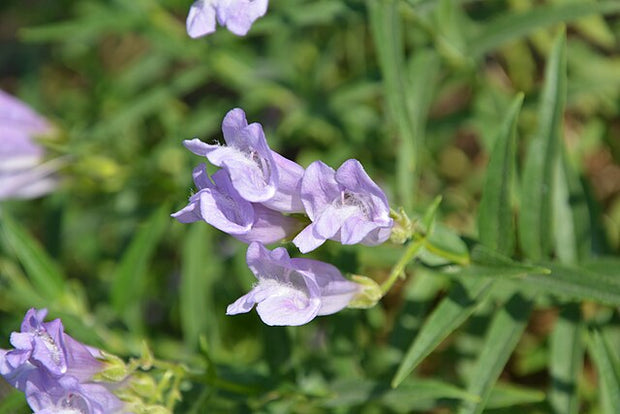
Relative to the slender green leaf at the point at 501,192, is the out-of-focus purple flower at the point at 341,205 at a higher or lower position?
higher

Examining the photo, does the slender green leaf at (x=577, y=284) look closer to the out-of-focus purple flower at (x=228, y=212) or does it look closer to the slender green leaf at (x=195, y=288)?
the out-of-focus purple flower at (x=228, y=212)

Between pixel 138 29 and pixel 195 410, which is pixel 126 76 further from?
pixel 195 410

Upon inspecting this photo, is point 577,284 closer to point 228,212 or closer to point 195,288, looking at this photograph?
point 228,212

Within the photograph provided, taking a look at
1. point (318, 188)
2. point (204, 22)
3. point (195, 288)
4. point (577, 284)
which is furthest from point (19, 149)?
point (577, 284)

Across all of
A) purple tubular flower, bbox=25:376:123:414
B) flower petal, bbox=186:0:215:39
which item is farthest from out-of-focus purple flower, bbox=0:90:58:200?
purple tubular flower, bbox=25:376:123:414

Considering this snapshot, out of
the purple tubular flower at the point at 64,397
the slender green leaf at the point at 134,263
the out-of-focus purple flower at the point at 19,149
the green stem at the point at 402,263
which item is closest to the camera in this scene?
the purple tubular flower at the point at 64,397

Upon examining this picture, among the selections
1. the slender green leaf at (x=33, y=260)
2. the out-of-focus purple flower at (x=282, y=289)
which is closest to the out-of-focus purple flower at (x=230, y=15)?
the out-of-focus purple flower at (x=282, y=289)
